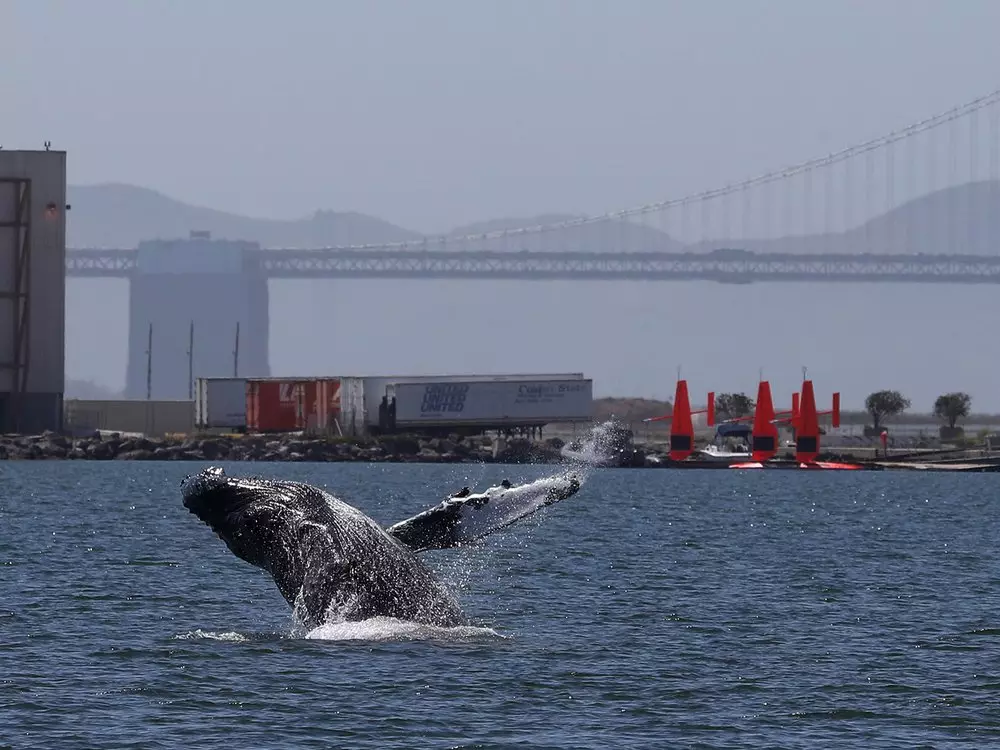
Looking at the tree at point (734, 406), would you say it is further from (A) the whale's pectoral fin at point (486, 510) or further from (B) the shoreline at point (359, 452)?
(A) the whale's pectoral fin at point (486, 510)

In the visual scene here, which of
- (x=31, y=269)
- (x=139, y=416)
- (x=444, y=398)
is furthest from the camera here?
(x=139, y=416)

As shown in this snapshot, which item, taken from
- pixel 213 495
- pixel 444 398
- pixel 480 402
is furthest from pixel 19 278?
pixel 213 495

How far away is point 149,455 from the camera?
3713 inches

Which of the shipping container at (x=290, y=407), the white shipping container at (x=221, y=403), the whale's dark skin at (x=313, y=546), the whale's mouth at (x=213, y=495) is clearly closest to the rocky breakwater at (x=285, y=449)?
the shipping container at (x=290, y=407)

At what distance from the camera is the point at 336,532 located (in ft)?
59.8

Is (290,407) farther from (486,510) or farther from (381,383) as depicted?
(486,510)

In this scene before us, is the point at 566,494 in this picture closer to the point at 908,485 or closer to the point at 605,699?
the point at 605,699

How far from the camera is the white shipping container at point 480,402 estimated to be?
339ft

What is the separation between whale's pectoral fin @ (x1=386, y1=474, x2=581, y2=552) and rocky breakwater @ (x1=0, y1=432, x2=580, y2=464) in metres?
72.5

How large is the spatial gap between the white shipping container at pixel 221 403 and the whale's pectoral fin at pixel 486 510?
92229mm

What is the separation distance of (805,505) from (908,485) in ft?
65.0

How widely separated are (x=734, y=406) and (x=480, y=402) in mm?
35749

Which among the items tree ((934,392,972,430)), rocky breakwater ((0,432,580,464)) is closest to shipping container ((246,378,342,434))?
rocky breakwater ((0,432,580,464))

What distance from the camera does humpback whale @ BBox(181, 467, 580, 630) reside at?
17359 mm
